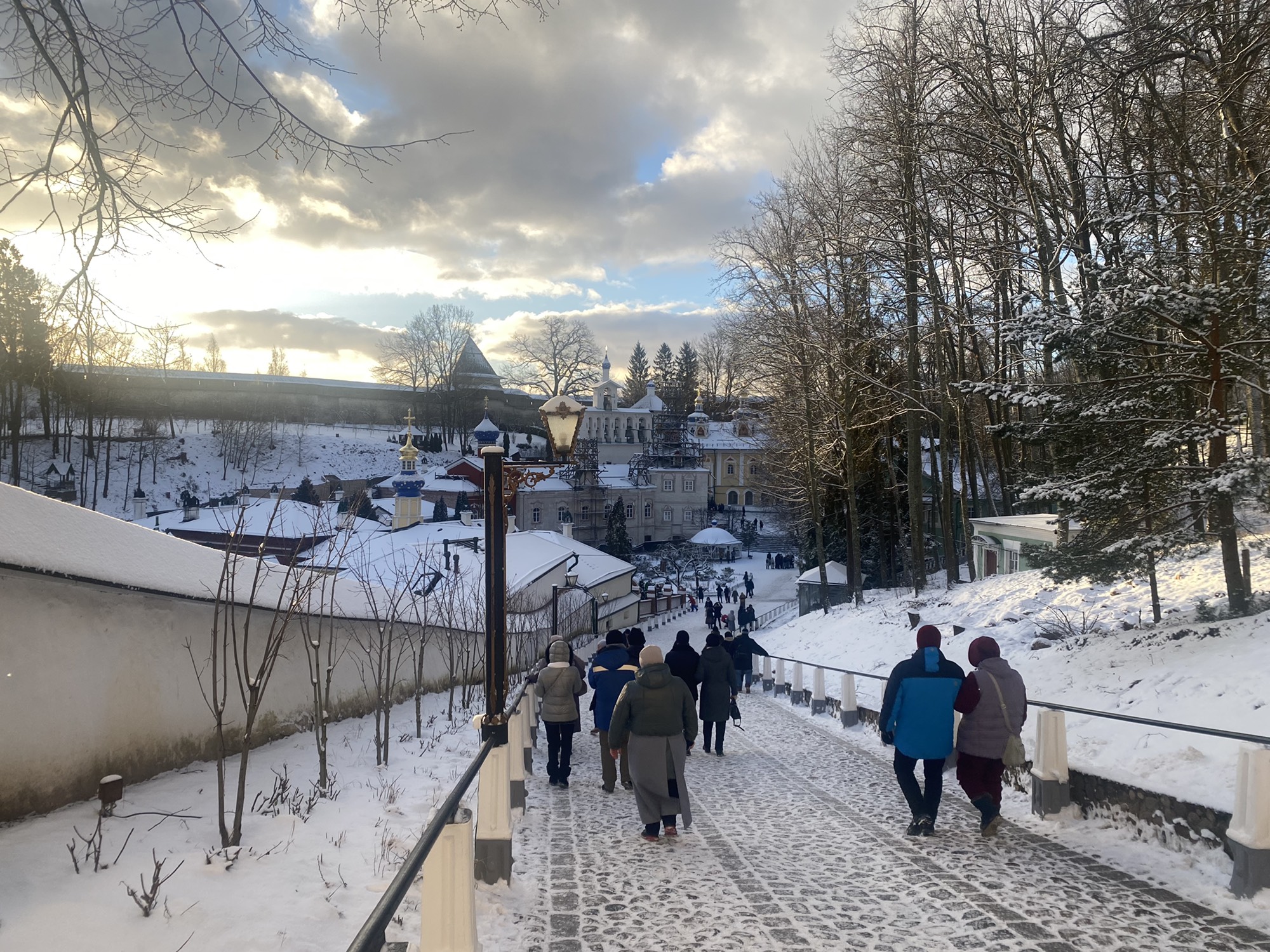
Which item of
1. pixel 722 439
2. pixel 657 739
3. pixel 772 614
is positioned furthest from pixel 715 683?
pixel 722 439

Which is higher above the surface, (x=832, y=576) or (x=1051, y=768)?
(x=1051, y=768)

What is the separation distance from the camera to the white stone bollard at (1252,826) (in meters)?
4.66

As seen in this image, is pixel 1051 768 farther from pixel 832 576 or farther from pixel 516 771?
pixel 832 576

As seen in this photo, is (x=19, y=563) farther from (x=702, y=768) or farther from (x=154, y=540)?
(x=702, y=768)

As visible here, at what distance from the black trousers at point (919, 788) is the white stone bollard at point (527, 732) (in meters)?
3.79

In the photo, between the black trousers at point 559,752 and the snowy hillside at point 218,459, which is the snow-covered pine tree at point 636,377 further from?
the black trousers at point 559,752

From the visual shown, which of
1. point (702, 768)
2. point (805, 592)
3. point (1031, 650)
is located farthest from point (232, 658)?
point (805, 592)

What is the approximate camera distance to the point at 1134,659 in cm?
866

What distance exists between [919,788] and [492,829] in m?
3.30

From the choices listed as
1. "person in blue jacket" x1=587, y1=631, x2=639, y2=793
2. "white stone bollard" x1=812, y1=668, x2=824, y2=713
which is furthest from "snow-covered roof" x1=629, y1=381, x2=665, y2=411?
"person in blue jacket" x1=587, y1=631, x2=639, y2=793

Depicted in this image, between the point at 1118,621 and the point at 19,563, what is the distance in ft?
41.5

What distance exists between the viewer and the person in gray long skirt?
6.38 meters

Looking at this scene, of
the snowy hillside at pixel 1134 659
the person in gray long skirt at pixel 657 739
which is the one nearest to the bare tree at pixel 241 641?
Result: the person in gray long skirt at pixel 657 739

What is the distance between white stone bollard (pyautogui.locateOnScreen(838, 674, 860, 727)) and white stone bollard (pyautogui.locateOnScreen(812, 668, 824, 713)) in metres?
1.34
